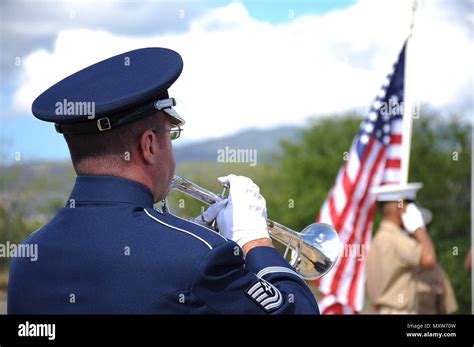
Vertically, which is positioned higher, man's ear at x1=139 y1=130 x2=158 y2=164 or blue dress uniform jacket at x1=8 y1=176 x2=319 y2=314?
man's ear at x1=139 y1=130 x2=158 y2=164

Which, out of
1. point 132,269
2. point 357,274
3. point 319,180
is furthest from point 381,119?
point 132,269

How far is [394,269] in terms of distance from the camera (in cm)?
615

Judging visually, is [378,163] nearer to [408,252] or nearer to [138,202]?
[408,252]

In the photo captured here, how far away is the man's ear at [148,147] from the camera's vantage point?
6.18 ft

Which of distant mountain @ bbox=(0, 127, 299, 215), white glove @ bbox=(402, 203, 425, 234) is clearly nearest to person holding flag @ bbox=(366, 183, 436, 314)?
white glove @ bbox=(402, 203, 425, 234)

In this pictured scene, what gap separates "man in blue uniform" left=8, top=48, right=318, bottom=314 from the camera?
180 centimetres

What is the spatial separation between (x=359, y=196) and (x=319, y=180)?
350 cm

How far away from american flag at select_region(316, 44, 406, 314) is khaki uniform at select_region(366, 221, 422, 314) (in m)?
0.16

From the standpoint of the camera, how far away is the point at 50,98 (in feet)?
6.68

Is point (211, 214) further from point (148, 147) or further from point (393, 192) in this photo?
point (393, 192)

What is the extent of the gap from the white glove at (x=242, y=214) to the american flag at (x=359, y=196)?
401 cm

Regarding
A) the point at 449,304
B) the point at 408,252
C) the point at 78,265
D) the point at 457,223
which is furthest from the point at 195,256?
the point at 457,223

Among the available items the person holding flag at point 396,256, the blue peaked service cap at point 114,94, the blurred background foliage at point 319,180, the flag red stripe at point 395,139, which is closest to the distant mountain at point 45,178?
the blurred background foliage at point 319,180

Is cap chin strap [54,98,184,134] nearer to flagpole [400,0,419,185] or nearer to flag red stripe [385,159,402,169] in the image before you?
flagpole [400,0,419,185]
